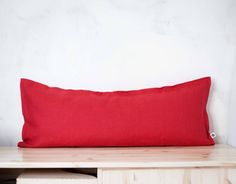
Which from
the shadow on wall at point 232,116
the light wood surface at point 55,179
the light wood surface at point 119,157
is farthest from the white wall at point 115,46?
the light wood surface at point 55,179

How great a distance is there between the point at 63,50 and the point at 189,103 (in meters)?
0.63

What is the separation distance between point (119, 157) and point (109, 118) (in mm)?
218

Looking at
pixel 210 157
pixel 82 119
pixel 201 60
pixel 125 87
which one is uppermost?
pixel 201 60

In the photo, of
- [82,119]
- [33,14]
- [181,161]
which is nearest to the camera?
[181,161]

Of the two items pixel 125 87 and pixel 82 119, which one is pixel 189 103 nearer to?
pixel 125 87

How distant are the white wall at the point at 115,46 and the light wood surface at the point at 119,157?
10.9 inches

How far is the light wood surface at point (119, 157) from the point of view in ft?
3.45

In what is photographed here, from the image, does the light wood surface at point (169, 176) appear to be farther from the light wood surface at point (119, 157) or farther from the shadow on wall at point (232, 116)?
the shadow on wall at point (232, 116)

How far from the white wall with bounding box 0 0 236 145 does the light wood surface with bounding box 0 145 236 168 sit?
278 millimetres

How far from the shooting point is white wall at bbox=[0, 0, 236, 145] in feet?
4.76

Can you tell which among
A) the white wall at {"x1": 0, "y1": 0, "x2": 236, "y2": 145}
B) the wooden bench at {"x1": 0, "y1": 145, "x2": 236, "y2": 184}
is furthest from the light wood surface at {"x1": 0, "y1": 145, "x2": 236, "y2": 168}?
the white wall at {"x1": 0, "y1": 0, "x2": 236, "y2": 145}

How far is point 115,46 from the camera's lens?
147 cm

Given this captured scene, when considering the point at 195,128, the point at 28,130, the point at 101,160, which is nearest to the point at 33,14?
the point at 28,130

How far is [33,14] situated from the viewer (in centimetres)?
145
